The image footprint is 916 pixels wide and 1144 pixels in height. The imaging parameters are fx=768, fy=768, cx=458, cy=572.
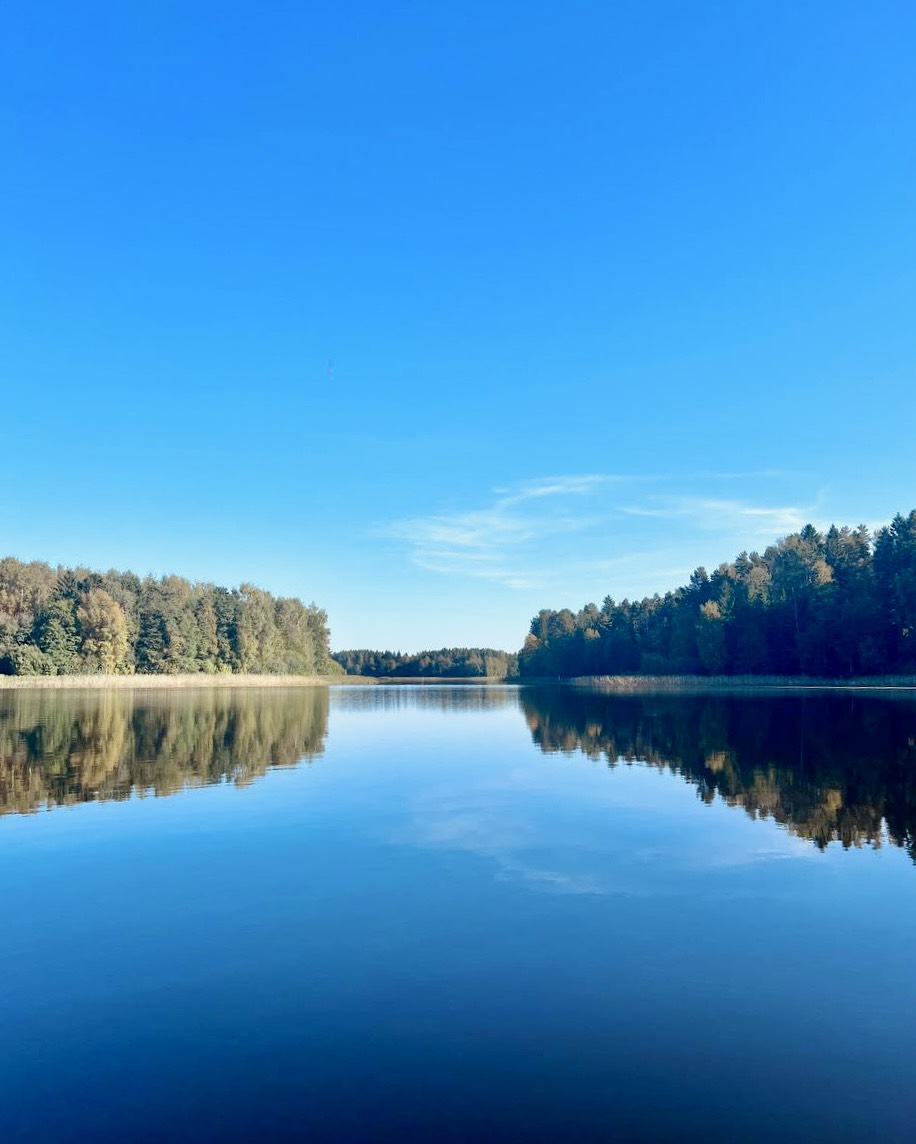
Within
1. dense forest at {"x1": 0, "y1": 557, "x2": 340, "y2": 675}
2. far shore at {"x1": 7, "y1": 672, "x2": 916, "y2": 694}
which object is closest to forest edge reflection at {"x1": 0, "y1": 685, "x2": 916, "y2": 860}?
far shore at {"x1": 7, "y1": 672, "x2": 916, "y2": 694}

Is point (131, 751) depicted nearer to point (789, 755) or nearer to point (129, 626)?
point (789, 755)

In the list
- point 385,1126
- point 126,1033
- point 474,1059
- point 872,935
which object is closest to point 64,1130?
point 126,1033

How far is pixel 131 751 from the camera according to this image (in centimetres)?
2889

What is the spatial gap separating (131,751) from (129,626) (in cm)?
10261

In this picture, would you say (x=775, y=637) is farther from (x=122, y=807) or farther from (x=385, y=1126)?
(x=385, y=1126)

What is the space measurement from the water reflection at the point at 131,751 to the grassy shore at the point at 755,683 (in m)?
65.8

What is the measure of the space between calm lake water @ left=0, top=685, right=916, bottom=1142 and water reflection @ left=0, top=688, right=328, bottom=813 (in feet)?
1.89

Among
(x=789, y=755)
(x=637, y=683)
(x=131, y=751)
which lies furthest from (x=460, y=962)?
(x=637, y=683)

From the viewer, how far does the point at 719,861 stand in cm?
1346

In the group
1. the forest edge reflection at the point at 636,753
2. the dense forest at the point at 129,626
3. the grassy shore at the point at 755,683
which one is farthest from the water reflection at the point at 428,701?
the dense forest at the point at 129,626

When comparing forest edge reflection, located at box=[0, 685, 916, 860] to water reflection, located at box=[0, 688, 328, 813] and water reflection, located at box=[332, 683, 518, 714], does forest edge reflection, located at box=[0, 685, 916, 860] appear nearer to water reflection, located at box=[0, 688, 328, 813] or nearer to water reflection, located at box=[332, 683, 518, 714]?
water reflection, located at box=[0, 688, 328, 813]

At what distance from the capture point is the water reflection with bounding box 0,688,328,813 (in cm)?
2100

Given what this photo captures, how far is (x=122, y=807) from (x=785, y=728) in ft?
99.8

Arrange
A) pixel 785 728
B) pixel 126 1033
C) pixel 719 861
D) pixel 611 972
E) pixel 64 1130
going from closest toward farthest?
1. pixel 64 1130
2. pixel 126 1033
3. pixel 611 972
4. pixel 719 861
5. pixel 785 728
